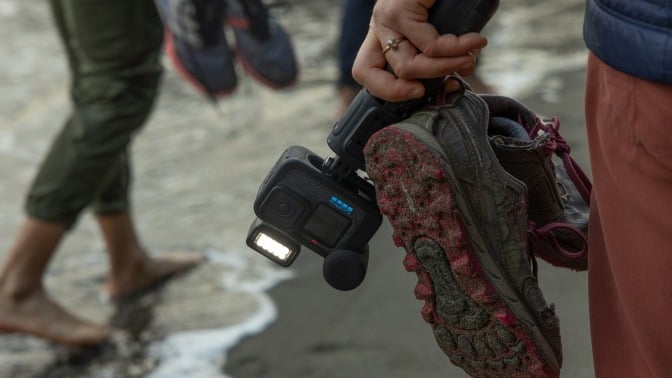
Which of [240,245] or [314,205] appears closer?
[314,205]

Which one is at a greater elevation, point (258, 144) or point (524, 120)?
point (524, 120)

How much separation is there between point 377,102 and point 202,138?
3.42 m

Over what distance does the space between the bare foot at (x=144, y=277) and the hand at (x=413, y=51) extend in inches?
82.1

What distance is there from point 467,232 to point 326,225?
29 centimetres

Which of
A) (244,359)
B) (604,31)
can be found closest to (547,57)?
(244,359)

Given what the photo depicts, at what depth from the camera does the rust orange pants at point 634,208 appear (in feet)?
4.40

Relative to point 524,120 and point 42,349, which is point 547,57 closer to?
point 42,349

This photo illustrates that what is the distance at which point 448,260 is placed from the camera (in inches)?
61.8

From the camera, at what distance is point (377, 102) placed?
170 centimetres

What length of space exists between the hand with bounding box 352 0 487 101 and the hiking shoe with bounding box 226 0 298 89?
5.96 ft

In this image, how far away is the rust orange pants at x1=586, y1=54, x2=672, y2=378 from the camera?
Answer: 4.40ft

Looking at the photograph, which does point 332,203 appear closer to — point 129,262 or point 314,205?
point 314,205

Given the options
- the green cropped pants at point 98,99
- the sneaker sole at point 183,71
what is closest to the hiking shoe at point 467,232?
the green cropped pants at point 98,99

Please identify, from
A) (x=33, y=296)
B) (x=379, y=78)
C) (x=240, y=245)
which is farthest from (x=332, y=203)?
(x=240, y=245)
